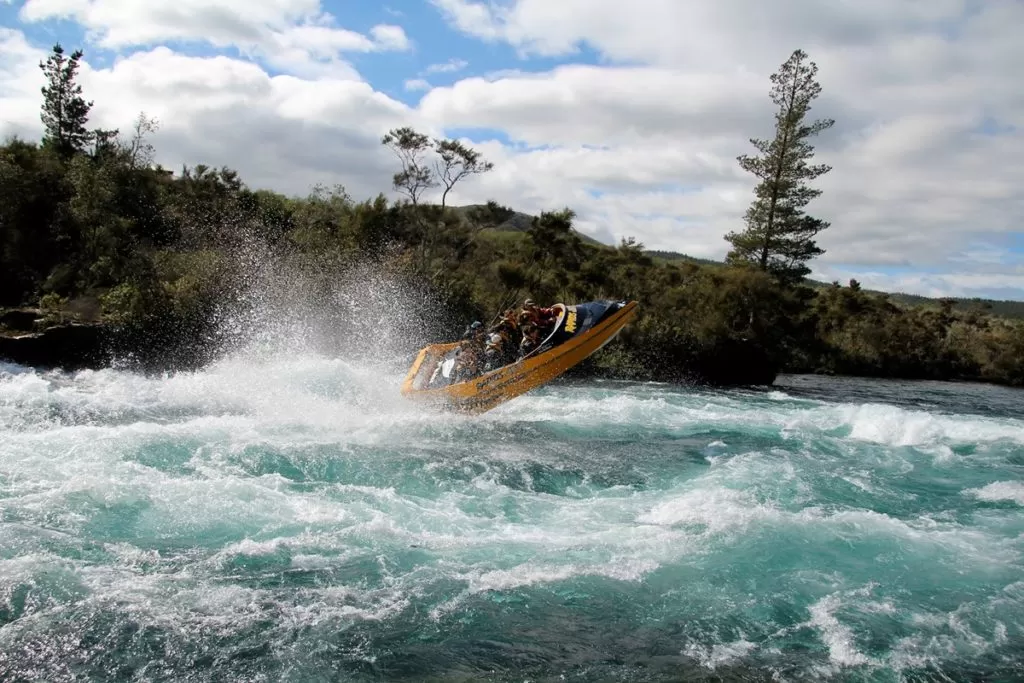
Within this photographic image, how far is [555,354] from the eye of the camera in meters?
14.5

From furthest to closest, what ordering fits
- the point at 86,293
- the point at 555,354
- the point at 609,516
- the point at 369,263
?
1. the point at 369,263
2. the point at 86,293
3. the point at 555,354
4. the point at 609,516

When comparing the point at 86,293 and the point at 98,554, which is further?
the point at 86,293

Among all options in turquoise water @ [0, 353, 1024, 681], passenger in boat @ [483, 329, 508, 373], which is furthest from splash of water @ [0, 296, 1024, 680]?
passenger in boat @ [483, 329, 508, 373]

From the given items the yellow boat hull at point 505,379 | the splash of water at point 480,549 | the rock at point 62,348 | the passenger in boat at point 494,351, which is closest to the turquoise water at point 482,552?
the splash of water at point 480,549

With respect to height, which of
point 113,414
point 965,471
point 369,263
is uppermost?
point 369,263

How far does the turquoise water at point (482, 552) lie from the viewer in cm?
537

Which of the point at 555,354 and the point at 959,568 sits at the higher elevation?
the point at 555,354

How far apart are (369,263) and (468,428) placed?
16.1 metres

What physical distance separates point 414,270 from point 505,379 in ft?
49.0

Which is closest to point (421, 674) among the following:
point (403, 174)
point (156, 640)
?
point (156, 640)

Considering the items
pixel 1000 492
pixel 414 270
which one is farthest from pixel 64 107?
pixel 1000 492

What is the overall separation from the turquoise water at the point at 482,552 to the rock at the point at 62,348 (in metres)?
5.89

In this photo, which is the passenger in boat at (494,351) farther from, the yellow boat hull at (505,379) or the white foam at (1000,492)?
the white foam at (1000,492)

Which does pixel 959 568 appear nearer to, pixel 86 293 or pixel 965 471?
pixel 965 471
